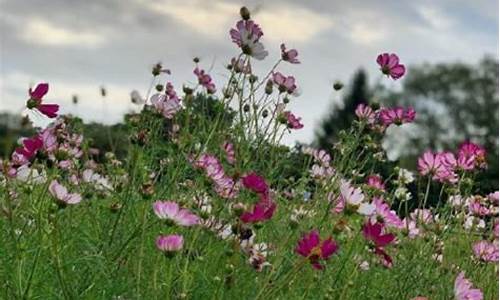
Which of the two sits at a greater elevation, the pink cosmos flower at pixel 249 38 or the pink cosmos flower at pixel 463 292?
the pink cosmos flower at pixel 249 38

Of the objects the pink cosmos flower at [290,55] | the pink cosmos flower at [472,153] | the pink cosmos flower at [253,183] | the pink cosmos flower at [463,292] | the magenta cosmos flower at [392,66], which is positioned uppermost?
the magenta cosmos flower at [392,66]

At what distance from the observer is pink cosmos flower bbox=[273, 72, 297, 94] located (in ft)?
10.4

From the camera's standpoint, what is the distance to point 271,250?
105 inches

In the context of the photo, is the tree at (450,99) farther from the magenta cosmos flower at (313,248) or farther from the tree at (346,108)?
the magenta cosmos flower at (313,248)

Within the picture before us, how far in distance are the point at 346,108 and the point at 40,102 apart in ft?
88.8

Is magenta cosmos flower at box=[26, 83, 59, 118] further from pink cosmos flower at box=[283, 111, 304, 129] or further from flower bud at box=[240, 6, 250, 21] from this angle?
pink cosmos flower at box=[283, 111, 304, 129]

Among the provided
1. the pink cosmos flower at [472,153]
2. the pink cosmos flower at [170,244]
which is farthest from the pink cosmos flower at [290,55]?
the pink cosmos flower at [170,244]

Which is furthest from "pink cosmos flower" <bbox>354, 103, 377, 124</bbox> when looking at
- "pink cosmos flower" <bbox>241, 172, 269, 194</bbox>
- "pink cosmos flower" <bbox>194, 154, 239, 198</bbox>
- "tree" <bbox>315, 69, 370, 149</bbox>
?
"tree" <bbox>315, 69, 370, 149</bbox>

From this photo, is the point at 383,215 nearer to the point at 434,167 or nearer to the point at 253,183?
the point at 253,183

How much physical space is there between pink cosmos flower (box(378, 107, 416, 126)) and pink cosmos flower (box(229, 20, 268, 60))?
57 centimetres

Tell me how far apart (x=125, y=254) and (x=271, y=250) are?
0.42 meters

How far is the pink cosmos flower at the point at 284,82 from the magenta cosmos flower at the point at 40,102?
1176 millimetres

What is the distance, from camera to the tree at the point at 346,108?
27.7 metres

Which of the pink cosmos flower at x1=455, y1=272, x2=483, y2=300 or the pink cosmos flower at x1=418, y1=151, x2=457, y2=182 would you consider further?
the pink cosmos flower at x1=418, y1=151, x2=457, y2=182
